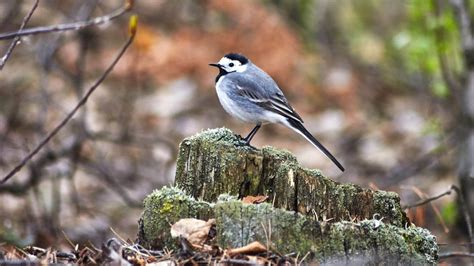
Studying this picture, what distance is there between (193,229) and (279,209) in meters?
0.42

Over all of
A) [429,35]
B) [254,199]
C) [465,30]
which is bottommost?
[254,199]

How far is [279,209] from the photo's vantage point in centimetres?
395

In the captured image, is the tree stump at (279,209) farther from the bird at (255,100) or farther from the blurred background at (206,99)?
the blurred background at (206,99)

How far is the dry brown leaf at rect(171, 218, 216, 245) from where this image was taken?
3922mm

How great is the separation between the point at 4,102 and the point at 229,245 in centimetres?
823

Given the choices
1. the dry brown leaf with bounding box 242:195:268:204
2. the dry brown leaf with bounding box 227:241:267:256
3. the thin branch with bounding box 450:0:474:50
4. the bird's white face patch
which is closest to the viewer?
the dry brown leaf with bounding box 227:241:267:256

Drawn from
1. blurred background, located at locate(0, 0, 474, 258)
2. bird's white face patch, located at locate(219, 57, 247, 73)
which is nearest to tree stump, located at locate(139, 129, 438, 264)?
bird's white face patch, located at locate(219, 57, 247, 73)

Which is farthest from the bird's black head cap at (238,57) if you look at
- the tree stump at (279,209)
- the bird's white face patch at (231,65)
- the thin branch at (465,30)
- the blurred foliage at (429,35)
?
the thin branch at (465,30)

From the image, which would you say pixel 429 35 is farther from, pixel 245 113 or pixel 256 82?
pixel 245 113

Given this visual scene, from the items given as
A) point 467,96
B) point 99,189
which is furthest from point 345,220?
point 99,189

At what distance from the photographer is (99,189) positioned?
10.8 metres

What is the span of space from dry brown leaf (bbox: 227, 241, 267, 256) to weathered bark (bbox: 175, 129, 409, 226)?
54 centimetres

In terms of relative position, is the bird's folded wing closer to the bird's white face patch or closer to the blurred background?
the bird's white face patch

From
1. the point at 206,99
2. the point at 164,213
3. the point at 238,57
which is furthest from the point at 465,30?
the point at 206,99
